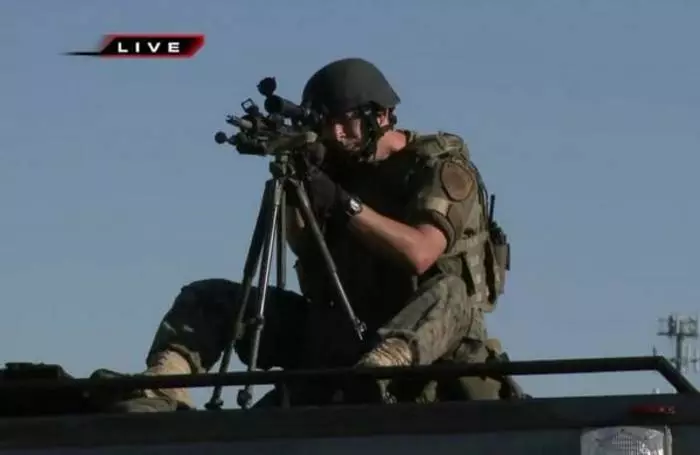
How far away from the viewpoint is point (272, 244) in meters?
7.58

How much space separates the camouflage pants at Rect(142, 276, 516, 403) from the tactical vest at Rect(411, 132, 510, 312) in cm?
17

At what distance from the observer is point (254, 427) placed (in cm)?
551

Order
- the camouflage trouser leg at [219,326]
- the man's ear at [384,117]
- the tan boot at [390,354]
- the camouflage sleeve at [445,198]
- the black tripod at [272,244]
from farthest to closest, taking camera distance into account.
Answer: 1. the man's ear at [384,117]
2. the camouflage sleeve at [445,198]
3. the camouflage trouser leg at [219,326]
4. the black tripod at [272,244]
5. the tan boot at [390,354]

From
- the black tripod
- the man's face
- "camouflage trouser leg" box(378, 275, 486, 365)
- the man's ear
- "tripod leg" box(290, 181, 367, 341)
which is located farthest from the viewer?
the man's ear

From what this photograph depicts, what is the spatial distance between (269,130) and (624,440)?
2573mm

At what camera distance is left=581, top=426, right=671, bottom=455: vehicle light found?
5.32m

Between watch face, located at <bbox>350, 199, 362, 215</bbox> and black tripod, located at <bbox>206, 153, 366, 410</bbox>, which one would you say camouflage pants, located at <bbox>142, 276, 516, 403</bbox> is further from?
watch face, located at <bbox>350, 199, 362, 215</bbox>

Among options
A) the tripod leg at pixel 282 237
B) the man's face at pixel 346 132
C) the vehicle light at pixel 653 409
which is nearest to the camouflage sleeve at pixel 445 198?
the man's face at pixel 346 132

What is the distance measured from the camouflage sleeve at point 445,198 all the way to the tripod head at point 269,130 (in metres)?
0.51

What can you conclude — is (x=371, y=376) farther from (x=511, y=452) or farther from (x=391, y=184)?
(x=391, y=184)

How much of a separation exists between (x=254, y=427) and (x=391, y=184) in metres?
2.83

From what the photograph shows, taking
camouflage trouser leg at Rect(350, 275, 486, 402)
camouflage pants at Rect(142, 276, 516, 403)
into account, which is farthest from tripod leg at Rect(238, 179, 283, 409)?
camouflage trouser leg at Rect(350, 275, 486, 402)

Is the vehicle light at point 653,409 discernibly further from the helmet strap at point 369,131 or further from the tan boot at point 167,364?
the helmet strap at point 369,131

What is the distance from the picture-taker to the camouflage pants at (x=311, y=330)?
7.48 metres
